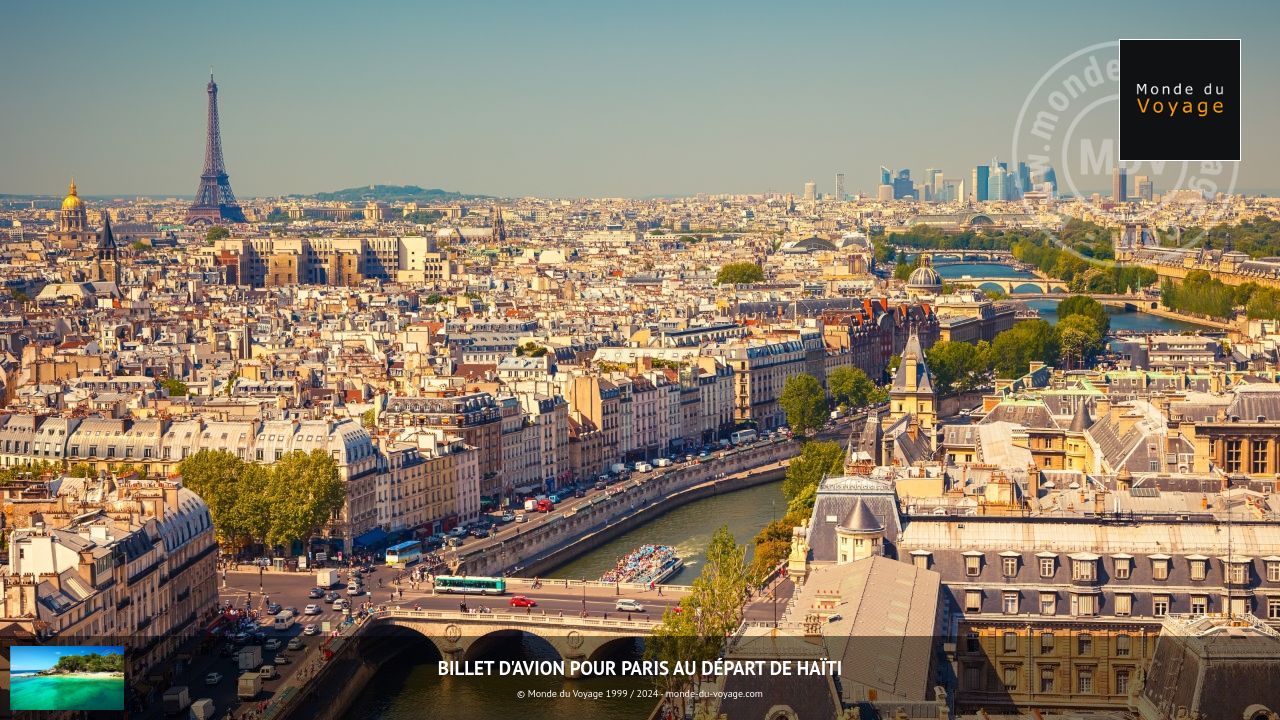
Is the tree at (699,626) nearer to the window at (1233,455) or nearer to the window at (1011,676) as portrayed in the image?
the window at (1011,676)

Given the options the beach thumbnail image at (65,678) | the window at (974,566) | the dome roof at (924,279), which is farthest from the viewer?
the dome roof at (924,279)

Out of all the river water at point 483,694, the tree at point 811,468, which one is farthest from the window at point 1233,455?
the river water at point 483,694

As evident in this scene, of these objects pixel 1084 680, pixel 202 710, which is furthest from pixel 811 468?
pixel 1084 680

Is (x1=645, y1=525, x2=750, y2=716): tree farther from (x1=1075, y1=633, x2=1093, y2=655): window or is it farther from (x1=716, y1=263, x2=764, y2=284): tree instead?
(x1=716, y1=263, x2=764, y2=284): tree

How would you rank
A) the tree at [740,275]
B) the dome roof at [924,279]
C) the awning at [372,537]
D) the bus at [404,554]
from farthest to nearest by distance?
the tree at [740,275] < the dome roof at [924,279] < the awning at [372,537] < the bus at [404,554]

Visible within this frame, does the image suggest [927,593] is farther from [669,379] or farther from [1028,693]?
[669,379]

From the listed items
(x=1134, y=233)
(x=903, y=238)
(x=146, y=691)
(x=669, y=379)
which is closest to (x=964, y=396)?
(x=669, y=379)

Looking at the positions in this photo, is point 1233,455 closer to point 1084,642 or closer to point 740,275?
A: point 1084,642
